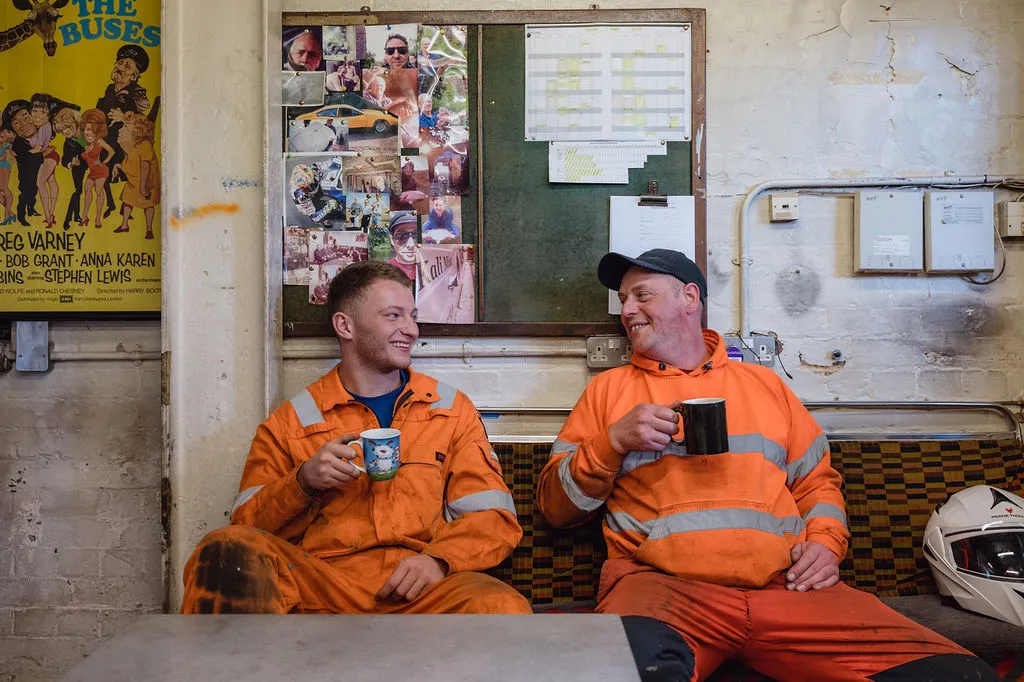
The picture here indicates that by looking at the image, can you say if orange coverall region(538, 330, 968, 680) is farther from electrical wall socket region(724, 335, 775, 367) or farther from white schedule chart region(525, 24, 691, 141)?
white schedule chart region(525, 24, 691, 141)

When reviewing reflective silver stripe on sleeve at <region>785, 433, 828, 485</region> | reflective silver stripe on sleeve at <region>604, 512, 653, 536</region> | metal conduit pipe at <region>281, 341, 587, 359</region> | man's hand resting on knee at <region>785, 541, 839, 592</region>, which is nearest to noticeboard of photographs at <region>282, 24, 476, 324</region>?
metal conduit pipe at <region>281, 341, 587, 359</region>

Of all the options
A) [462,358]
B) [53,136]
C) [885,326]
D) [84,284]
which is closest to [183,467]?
[84,284]

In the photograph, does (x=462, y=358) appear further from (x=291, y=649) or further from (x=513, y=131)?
(x=291, y=649)

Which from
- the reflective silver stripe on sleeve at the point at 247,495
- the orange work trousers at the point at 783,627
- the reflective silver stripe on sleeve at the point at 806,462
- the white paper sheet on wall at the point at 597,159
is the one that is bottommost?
the orange work trousers at the point at 783,627

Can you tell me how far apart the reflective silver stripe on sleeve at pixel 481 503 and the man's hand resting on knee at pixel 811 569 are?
0.75 m

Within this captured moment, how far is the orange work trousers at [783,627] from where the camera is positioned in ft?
5.07

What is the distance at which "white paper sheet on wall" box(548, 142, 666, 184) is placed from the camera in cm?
240

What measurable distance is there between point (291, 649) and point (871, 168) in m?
2.39

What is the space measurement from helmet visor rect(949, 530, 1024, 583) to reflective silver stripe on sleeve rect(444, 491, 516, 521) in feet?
4.10

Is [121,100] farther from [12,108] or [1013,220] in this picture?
[1013,220]

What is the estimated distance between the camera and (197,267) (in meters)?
2.34

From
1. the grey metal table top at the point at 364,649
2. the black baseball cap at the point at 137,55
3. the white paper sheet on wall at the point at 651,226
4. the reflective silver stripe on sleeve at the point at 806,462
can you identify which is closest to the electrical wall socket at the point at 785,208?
the white paper sheet on wall at the point at 651,226

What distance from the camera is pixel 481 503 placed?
6.21 feet

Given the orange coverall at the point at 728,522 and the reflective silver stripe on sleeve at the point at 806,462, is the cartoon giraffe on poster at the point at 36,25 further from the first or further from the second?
the reflective silver stripe on sleeve at the point at 806,462
